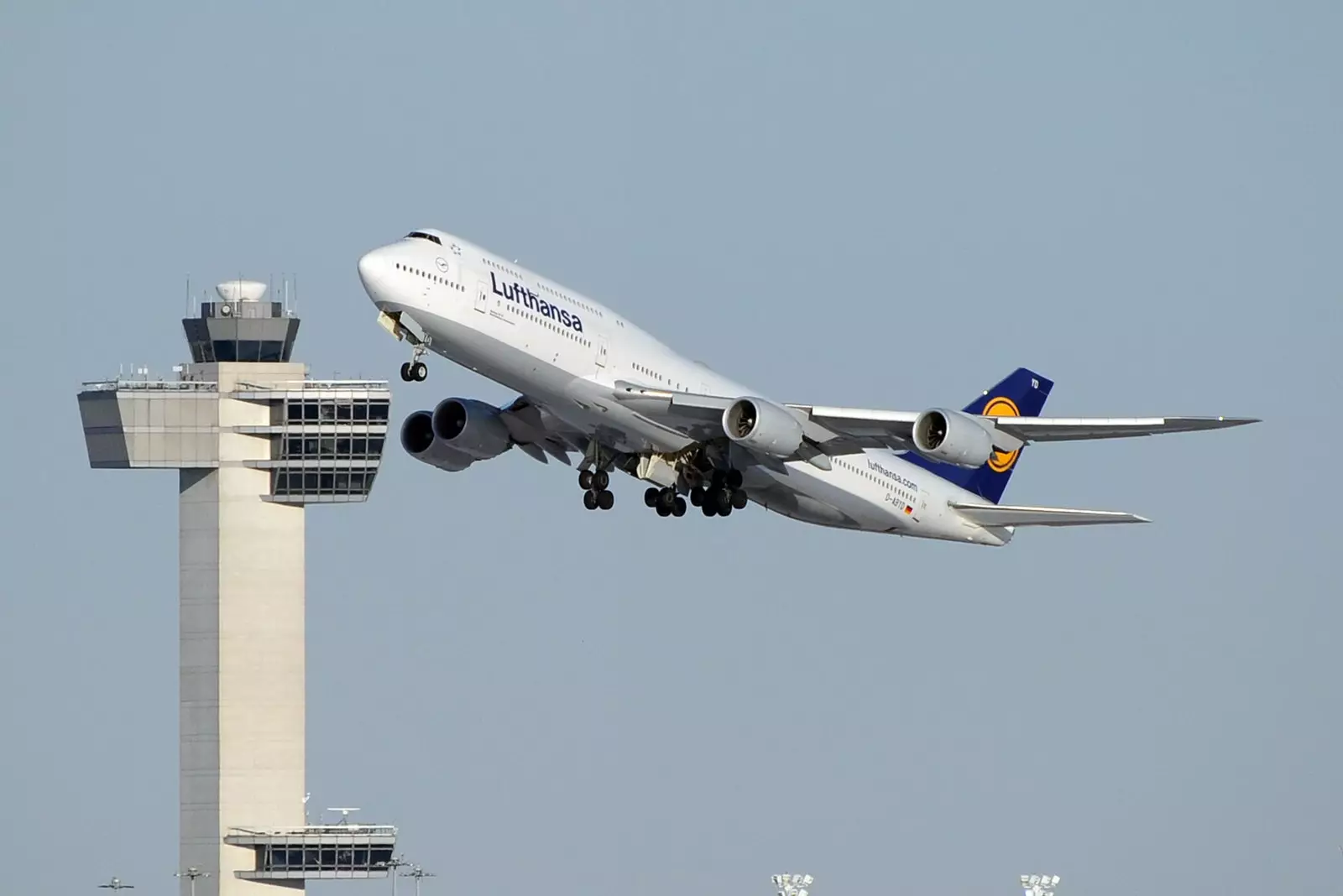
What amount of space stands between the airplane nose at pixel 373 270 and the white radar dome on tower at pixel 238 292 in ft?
277

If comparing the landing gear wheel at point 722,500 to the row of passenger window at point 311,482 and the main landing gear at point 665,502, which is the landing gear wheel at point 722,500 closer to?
the main landing gear at point 665,502

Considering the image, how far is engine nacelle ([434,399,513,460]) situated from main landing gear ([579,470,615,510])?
3.12 m

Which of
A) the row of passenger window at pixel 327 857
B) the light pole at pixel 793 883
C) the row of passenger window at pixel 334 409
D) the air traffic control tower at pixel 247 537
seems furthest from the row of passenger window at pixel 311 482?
the light pole at pixel 793 883

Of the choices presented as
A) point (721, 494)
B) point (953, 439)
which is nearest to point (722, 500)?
point (721, 494)

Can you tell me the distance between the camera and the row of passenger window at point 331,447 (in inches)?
5930

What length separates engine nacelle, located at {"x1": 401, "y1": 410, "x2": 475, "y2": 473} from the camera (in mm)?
80562

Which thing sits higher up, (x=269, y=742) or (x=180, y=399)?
(x=180, y=399)

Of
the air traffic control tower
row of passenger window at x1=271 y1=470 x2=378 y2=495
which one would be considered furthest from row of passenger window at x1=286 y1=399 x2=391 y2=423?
row of passenger window at x1=271 y1=470 x2=378 y2=495

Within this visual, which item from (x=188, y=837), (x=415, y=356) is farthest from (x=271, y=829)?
(x=415, y=356)

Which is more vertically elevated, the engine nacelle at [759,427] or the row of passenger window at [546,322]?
the row of passenger window at [546,322]

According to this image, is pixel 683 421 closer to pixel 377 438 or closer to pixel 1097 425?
pixel 1097 425

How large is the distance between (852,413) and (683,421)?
455 cm

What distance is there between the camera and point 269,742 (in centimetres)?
14600

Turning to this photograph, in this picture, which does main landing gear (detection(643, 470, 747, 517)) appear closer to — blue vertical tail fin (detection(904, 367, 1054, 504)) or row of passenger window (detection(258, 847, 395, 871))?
blue vertical tail fin (detection(904, 367, 1054, 504))
